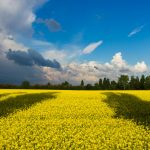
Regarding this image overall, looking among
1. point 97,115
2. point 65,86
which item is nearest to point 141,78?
point 65,86

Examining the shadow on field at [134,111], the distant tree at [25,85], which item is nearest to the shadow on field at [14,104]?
the shadow on field at [134,111]

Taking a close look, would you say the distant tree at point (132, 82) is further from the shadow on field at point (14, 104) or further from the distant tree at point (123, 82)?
the shadow on field at point (14, 104)

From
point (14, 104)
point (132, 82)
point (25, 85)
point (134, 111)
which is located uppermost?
point (132, 82)

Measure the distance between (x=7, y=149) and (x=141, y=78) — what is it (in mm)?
130101

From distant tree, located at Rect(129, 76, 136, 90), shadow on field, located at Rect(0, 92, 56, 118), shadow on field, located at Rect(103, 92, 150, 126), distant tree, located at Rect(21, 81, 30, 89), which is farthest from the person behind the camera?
distant tree, located at Rect(129, 76, 136, 90)

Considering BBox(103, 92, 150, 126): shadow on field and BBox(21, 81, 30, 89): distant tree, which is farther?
BBox(21, 81, 30, 89): distant tree

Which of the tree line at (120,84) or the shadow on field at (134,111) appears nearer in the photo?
the shadow on field at (134,111)

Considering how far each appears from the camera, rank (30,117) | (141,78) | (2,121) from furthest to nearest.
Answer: (141,78)
(30,117)
(2,121)

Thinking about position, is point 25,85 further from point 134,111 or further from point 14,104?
point 134,111

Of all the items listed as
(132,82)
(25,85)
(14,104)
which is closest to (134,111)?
(14,104)

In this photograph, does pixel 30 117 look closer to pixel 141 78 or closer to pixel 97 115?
pixel 97 115

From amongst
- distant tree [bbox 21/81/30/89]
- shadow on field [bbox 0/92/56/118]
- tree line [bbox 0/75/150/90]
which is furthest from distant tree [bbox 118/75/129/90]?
shadow on field [bbox 0/92/56/118]

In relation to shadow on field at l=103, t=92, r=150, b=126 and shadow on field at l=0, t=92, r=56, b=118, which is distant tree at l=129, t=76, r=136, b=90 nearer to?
shadow on field at l=103, t=92, r=150, b=126

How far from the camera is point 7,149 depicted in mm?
16391
